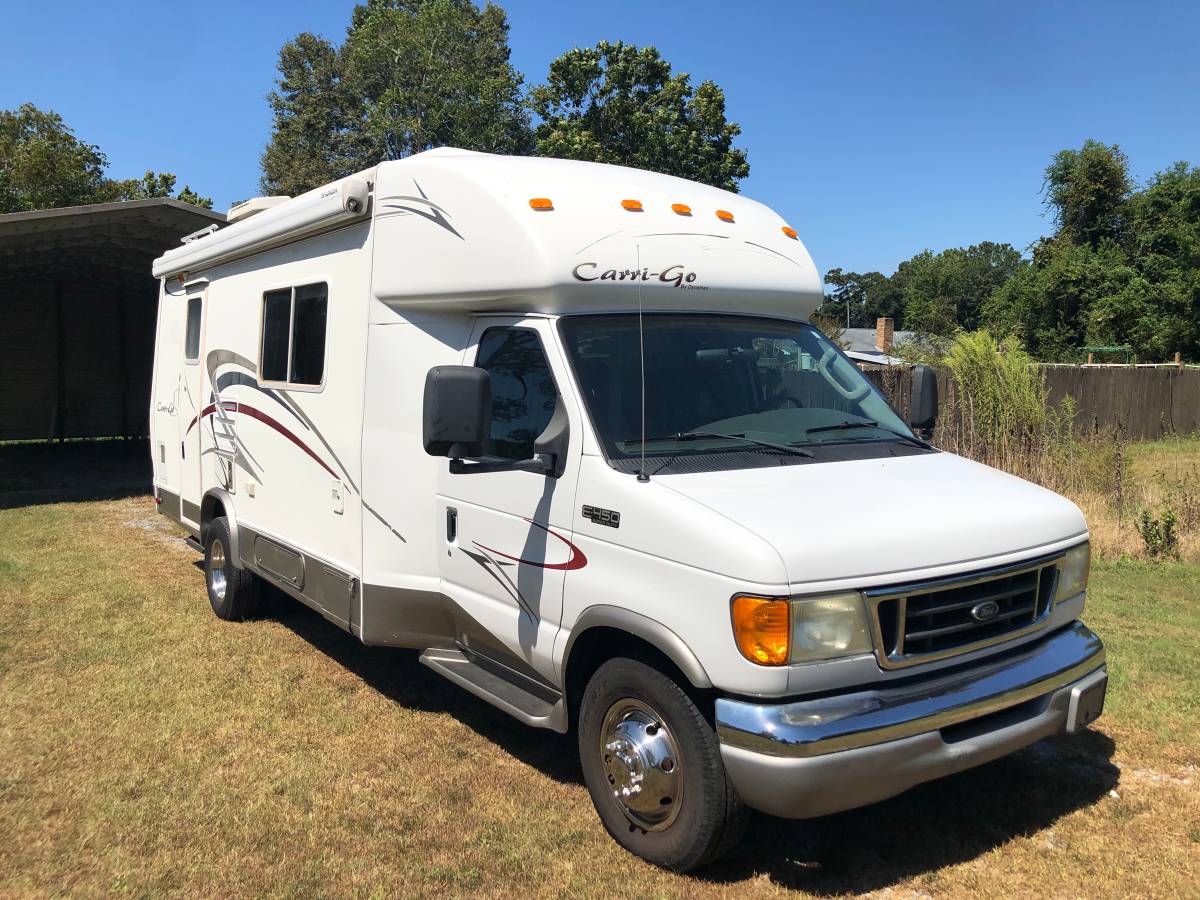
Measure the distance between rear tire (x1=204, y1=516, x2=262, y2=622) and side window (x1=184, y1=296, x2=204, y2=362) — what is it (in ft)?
5.20

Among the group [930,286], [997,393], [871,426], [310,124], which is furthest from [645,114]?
[930,286]

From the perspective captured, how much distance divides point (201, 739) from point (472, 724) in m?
1.46

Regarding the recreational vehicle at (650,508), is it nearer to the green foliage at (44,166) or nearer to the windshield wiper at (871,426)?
the windshield wiper at (871,426)

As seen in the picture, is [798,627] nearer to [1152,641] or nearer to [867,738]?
[867,738]

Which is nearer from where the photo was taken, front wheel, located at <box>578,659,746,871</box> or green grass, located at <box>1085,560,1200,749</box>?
front wheel, located at <box>578,659,746,871</box>

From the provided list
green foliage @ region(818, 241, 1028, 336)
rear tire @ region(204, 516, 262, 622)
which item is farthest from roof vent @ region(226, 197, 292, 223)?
green foliage @ region(818, 241, 1028, 336)

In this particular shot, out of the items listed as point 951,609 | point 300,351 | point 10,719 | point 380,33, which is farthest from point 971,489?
point 380,33

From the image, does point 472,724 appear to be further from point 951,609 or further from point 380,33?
point 380,33

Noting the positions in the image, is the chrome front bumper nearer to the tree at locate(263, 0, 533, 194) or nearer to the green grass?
the green grass

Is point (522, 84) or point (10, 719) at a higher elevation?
point (522, 84)

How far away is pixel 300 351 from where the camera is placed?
5.86m

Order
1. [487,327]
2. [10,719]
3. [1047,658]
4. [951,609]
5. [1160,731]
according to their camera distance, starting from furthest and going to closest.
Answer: [10,719] < [1160,731] < [487,327] < [1047,658] < [951,609]

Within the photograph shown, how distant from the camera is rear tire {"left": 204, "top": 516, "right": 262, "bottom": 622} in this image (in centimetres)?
702

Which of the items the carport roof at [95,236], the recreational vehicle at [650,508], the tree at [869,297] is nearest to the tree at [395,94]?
the carport roof at [95,236]
